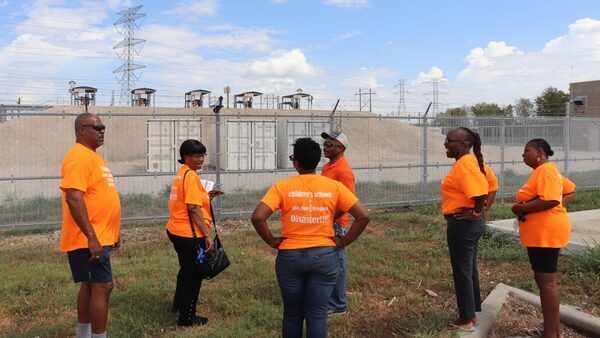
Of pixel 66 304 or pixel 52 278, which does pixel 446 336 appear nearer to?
pixel 66 304

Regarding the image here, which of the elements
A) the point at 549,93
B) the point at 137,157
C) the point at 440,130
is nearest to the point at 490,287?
the point at 440,130

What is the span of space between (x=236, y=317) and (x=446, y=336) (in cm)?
197

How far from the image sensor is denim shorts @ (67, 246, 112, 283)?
365cm

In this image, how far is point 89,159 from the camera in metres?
3.65

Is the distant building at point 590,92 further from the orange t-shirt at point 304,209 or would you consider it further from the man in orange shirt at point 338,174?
the orange t-shirt at point 304,209

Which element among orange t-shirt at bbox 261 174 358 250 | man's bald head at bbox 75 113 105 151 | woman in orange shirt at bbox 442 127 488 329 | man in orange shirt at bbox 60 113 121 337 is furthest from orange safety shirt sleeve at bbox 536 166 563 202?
man's bald head at bbox 75 113 105 151

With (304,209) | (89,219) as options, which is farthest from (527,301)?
(89,219)

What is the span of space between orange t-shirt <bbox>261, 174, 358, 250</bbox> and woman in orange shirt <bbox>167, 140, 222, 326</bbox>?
1371 millimetres

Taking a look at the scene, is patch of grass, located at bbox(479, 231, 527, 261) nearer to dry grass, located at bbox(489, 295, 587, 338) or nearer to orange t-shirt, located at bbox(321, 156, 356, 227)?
dry grass, located at bbox(489, 295, 587, 338)

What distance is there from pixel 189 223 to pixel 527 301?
337 cm

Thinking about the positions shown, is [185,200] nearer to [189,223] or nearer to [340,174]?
[189,223]

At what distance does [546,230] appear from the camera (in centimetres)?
399

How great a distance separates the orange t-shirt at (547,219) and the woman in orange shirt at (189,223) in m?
2.68

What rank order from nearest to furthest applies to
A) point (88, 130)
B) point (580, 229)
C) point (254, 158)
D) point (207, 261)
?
point (88, 130) < point (207, 261) < point (580, 229) < point (254, 158)
